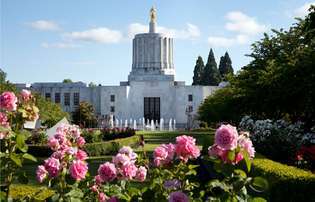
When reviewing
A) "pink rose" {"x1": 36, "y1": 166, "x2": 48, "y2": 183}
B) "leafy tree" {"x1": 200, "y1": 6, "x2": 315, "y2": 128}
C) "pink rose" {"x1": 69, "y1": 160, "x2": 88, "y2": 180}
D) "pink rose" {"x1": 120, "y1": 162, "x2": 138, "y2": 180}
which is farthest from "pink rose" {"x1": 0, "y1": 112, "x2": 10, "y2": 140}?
"leafy tree" {"x1": 200, "y1": 6, "x2": 315, "y2": 128}

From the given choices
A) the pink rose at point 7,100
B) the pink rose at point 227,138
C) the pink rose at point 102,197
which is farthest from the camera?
the pink rose at point 7,100

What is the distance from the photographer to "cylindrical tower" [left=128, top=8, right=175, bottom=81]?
249 feet

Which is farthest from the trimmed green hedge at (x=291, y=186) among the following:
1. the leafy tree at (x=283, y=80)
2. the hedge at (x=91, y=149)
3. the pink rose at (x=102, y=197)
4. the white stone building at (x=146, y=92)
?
the white stone building at (x=146, y=92)

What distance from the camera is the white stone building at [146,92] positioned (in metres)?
75.4

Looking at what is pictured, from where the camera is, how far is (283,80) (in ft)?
53.4

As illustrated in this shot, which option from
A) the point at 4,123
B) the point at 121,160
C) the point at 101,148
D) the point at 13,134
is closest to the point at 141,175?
the point at 121,160

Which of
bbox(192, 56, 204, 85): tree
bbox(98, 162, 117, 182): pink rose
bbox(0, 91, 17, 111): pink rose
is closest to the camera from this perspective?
bbox(98, 162, 117, 182): pink rose

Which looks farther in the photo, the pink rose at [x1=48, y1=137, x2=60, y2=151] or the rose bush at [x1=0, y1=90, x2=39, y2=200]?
the pink rose at [x1=48, y1=137, x2=60, y2=151]

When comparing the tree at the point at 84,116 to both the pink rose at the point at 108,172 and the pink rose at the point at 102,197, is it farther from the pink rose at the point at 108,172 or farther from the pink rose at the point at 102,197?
the pink rose at the point at 108,172

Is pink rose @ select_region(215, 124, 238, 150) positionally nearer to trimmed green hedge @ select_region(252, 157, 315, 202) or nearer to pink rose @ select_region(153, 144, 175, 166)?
pink rose @ select_region(153, 144, 175, 166)

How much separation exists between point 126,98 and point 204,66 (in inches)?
578

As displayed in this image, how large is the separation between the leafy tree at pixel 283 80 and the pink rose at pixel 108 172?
11.3m

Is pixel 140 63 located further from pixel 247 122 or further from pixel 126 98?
pixel 247 122

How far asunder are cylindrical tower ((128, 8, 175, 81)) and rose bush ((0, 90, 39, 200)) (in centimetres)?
7152
